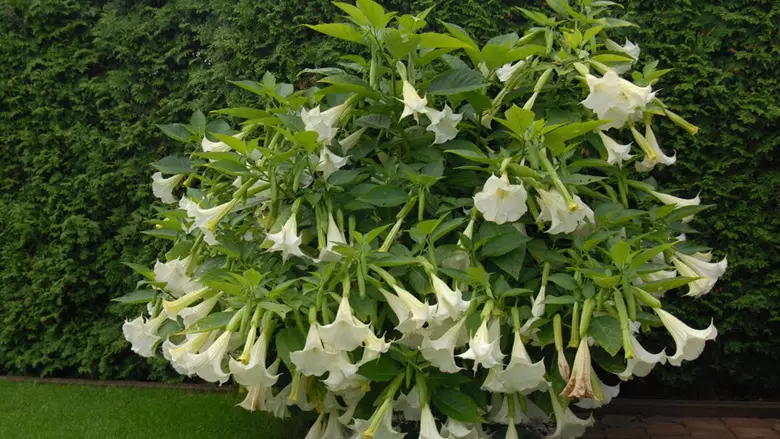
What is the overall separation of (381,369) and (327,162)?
667 mm

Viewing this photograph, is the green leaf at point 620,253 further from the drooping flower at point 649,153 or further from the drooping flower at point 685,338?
the drooping flower at point 649,153

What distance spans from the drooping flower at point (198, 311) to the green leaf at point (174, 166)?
2.27ft

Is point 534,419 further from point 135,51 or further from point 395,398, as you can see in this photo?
point 135,51

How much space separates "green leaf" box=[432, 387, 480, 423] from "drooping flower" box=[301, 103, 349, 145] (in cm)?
88

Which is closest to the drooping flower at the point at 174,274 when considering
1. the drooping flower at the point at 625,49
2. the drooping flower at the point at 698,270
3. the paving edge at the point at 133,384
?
the drooping flower at the point at 698,270

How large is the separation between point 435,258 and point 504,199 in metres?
0.28

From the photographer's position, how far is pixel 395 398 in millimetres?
2521

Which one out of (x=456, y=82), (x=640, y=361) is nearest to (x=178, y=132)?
(x=456, y=82)

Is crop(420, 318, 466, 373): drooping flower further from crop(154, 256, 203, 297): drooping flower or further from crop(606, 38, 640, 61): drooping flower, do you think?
crop(606, 38, 640, 61): drooping flower

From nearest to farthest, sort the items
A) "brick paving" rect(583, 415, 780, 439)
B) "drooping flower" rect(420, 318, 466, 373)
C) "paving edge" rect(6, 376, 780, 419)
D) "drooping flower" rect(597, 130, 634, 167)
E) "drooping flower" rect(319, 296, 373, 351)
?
1. "drooping flower" rect(319, 296, 373, 351)
2. "drooping flower" rect(420, 318, 466, 373)
3. "drooping flower" rect(597, 130, 634, 167)
4. "brick paving" rect(583, 415, 780, 439)
5. "paving edge" rect(6, 376, 780, 419)

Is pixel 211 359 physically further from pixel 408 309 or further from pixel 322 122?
pixel 322 122

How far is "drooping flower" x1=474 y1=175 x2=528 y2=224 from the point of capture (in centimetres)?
215

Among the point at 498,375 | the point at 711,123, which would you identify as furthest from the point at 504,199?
the point at 711,123

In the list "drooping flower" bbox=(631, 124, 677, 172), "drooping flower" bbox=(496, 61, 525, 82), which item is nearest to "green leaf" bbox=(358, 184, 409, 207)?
"drooping flower" bbox=(496, 61, 525, 82)
